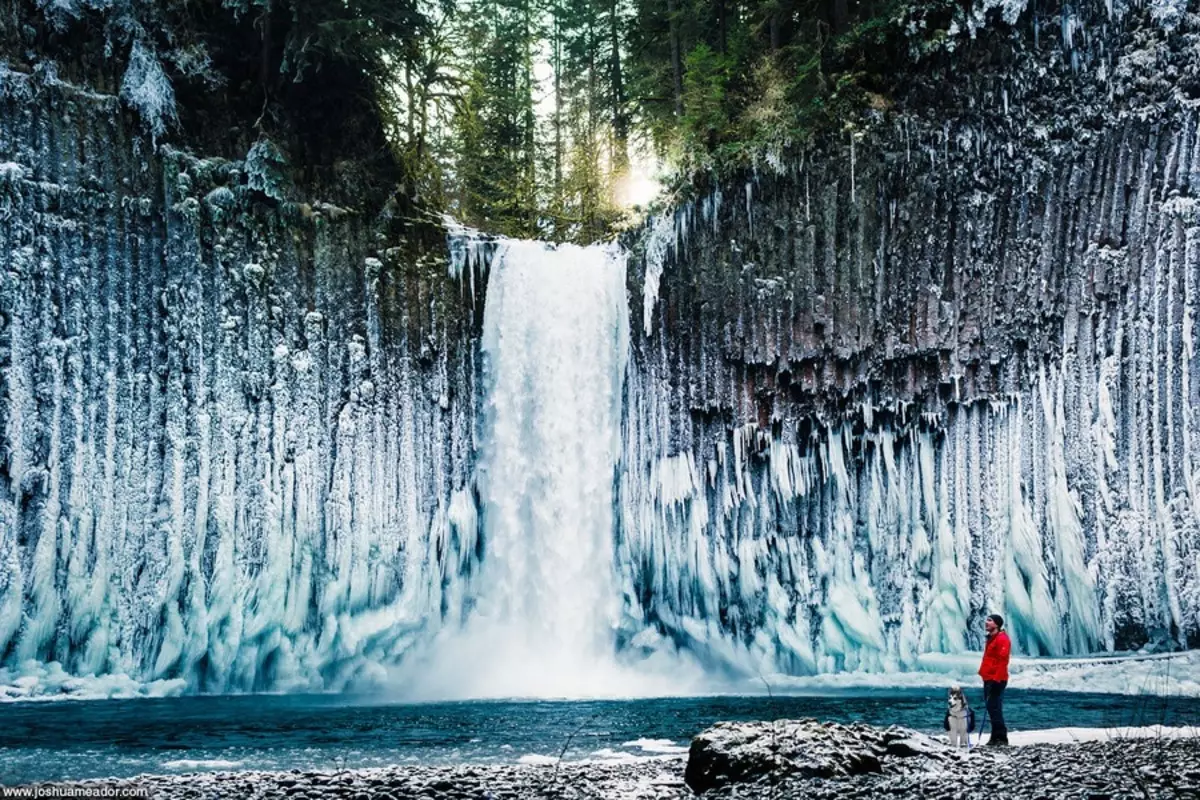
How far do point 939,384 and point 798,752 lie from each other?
12.4 m

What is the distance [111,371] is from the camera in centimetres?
1864

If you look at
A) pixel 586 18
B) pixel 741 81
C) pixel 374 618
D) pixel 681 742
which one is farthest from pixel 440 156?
pixel 681 742

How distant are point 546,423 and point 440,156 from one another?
15.4 metres

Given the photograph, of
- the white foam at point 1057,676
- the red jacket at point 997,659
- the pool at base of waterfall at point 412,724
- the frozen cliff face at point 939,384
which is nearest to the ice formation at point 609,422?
the frozen cliff face at point 939,384

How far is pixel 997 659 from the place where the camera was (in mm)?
9695

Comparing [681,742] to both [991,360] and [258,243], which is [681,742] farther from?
[258,243]

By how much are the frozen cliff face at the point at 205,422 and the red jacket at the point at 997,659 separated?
1276cm

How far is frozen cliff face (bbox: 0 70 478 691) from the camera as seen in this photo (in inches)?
711

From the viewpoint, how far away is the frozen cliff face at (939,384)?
16938 millimetres

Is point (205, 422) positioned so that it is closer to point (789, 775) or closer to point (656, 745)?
point (656, 745)

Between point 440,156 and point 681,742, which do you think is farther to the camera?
point 440,156

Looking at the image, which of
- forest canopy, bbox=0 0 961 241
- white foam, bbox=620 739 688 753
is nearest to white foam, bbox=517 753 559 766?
white foam, bbox=620 739 688 753

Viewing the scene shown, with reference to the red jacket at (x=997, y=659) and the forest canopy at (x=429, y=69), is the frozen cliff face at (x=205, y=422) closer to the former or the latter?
the forest canopy at (x=429, y=69)

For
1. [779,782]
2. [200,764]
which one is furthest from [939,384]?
[200,764]
